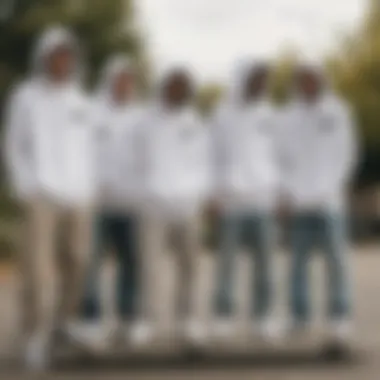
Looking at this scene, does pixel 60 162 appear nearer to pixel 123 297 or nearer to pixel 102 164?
pixel 102 164

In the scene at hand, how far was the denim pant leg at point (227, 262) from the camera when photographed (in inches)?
312

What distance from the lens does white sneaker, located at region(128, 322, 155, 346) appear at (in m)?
7.84

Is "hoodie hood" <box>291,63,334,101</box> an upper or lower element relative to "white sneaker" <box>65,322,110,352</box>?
upper

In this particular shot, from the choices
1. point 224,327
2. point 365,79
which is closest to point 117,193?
point 224,327

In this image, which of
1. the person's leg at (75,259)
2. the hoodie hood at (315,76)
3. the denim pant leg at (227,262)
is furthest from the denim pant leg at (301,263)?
the person's leg at (75,259)

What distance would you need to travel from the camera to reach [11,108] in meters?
7.50

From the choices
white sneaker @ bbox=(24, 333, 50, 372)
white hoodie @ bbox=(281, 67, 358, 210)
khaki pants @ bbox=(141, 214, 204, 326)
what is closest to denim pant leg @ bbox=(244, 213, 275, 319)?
white hoodie @ bbox=(281, 67, 358, 210)

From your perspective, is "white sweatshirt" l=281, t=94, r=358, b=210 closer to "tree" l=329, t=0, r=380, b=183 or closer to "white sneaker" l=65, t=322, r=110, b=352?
"white sneaker" l=65, t=322, r=110, b=352

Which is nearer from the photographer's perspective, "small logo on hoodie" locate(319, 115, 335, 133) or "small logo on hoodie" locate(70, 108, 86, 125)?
"small logo on hoodie" locate(70, 108, 86, 125)

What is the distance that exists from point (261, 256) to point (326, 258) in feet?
1.31

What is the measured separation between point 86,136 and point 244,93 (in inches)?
40.1

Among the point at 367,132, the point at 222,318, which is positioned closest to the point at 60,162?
the point at 222,318

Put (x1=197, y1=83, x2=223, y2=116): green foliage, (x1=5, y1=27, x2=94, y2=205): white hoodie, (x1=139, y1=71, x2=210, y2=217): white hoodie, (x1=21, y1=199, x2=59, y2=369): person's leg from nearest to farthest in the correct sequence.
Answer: (x1=5, y1=27, x2=94, y2=205): white hoodie → (x1=21, y1=199, x2=59, y2=369): person's leg → (x1=139, y1=71, x2=210, y2=217): white hoodie → (x1=197, y1=83, x2=223, y2=116): green foliage

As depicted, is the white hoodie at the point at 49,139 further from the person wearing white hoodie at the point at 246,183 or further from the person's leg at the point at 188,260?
the person wearing white hoodie at the point at 246,183
